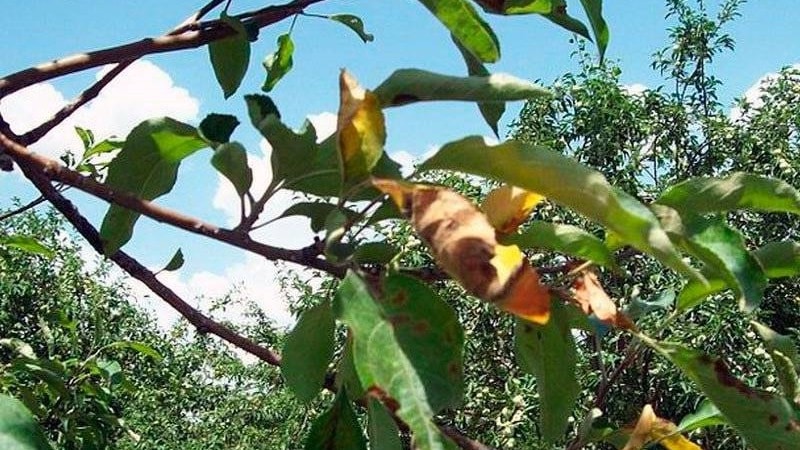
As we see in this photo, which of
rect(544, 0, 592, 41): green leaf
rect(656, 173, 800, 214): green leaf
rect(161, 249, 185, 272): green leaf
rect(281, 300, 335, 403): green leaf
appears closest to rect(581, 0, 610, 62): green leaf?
rect(544, 0, 592, 41): green leaf

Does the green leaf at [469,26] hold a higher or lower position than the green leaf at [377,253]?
higher

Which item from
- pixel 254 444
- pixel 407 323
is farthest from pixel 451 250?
pixel 254 444

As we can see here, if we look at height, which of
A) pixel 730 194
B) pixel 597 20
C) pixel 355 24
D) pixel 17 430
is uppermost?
pixel 355 24

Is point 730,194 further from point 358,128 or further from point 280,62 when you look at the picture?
point 280,62

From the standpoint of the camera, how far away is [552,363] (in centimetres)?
60

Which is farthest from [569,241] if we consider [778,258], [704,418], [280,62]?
[280,62]

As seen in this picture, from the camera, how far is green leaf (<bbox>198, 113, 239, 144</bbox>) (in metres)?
0.52

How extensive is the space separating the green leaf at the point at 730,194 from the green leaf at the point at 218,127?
8.7 inches

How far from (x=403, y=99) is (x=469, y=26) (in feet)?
0.37

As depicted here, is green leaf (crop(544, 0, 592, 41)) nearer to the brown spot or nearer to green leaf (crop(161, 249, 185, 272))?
the brown spot

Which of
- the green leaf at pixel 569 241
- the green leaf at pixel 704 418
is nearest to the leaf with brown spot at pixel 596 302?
the green leaf at pixel 569 241

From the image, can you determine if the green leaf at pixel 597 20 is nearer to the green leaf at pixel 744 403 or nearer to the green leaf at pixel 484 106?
the green leaf at pixel 484 106

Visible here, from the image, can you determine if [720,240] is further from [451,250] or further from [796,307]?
[796,307]

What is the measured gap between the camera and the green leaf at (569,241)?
0.55m
